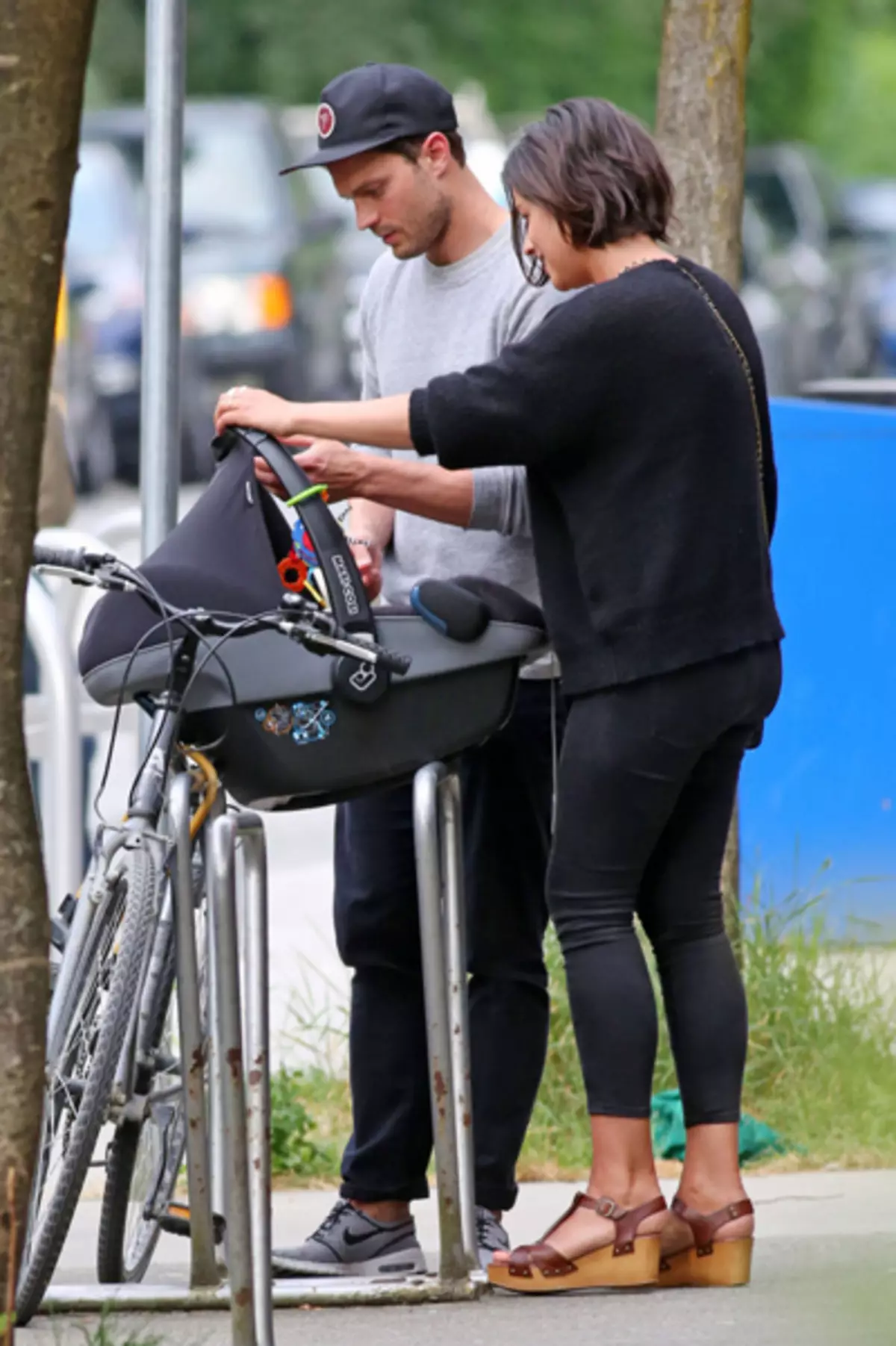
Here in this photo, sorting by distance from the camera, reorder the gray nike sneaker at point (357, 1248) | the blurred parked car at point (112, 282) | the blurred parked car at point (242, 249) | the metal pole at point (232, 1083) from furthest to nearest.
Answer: the blurred parked car at point (242, 249) → the blurred parked car at point (112, 282) → the gray nike sneaker at point (357, 1248) → the metal pole at point (232, 1083)

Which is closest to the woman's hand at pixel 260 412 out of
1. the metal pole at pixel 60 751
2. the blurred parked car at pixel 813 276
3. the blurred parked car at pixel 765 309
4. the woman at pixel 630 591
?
the woman at pixel 630 591

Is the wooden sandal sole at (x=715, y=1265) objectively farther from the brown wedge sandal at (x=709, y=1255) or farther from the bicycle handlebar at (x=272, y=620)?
the bicycle handlebar at (x=272, y=620)

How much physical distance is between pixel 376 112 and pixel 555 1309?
70.1 inches

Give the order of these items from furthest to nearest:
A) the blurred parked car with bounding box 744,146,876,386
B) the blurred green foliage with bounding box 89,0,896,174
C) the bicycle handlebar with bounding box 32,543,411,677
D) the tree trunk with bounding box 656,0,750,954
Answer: the blurred parked car with bounding box 744,146,876,386
the blurred green foliage with bounding box 89,0,896,174
the tree trunk with bounding box 656,0,750,954
the bicycle handlebar with bounding box 32,543,411,677

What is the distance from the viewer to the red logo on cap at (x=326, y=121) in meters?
4.01

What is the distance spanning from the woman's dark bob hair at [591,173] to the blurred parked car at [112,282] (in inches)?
588

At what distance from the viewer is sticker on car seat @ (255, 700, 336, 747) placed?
3682 mm

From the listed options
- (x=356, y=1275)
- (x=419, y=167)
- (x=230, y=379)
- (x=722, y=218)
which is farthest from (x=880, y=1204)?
(x=230, y=379)

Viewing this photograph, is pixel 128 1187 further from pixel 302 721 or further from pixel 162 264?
pixel 162 264

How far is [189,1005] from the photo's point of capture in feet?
11.9

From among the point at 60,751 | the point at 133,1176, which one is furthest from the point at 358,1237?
the point at 60,751

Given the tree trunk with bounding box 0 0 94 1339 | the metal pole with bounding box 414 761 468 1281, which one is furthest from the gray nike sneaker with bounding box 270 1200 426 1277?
the tree trunk with bounding box 0 0 94 1339

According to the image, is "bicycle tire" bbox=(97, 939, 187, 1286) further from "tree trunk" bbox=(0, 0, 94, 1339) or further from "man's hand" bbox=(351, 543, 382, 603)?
"tree trunk" bbox=(0, 0, 94, 1339)

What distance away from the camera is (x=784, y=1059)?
5207 millimetres
